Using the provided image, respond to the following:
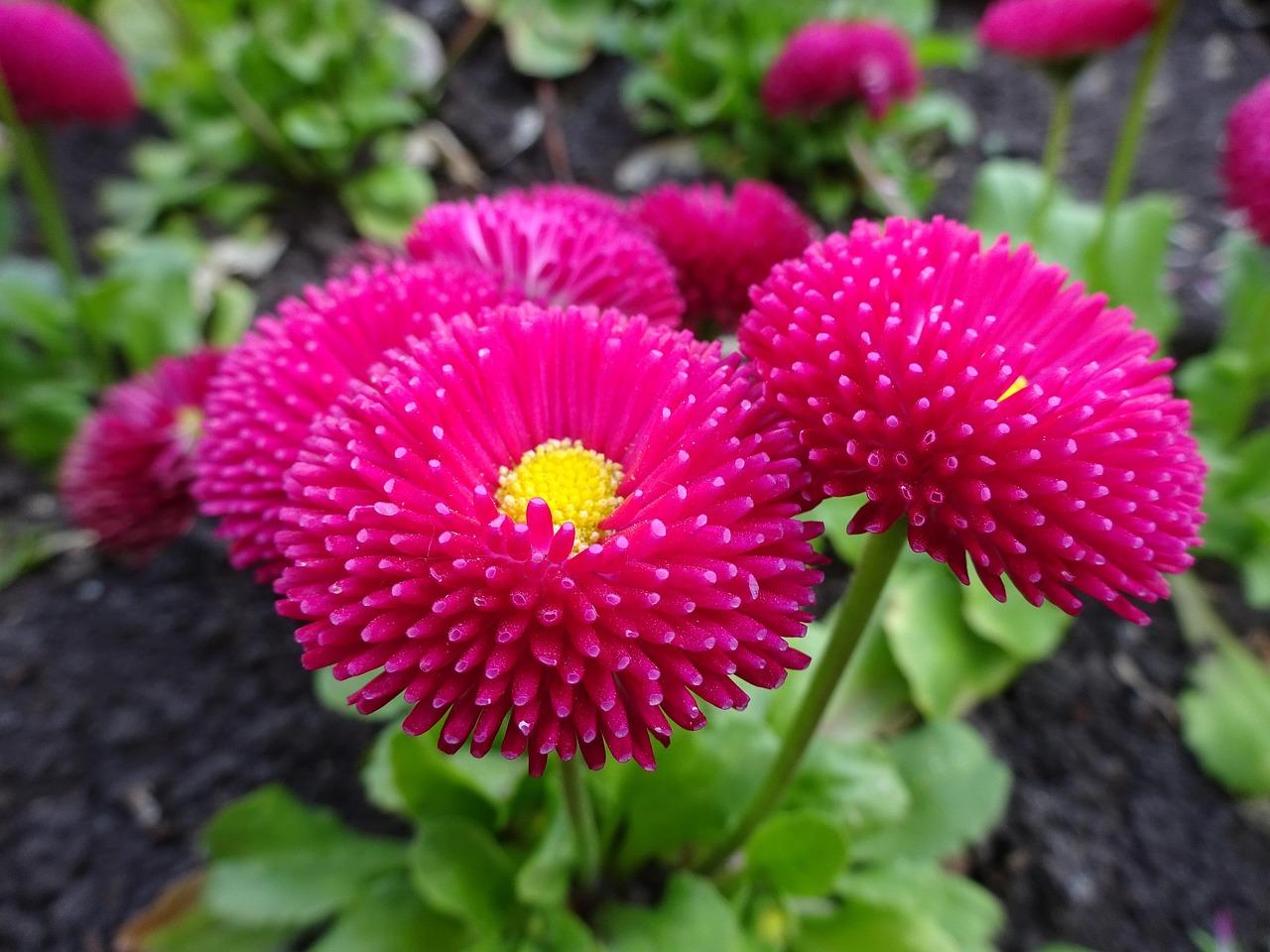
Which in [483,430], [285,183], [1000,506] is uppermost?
[285,183]

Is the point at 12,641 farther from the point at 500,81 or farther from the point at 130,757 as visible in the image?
the point at 500,81

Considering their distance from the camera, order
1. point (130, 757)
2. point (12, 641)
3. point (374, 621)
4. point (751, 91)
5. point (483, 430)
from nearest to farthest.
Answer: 1. point (374, 621)
2. point (483, 430)
3. point (130, 757)
4. point (12, 641)
5. point (751, 91)

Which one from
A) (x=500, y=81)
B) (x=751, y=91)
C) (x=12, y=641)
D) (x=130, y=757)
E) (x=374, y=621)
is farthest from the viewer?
(x=500, y=81)

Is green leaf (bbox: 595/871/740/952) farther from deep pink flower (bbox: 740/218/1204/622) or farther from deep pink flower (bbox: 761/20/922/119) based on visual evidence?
deep pink flower (bbox: 761/20/922/119)

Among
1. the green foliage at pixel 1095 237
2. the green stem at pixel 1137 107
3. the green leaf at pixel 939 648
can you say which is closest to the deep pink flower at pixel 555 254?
the green leaf at pixel 939 648

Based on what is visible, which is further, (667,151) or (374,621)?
(667,151)

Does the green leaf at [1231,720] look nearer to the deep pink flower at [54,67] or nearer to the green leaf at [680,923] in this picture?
the green leaf at [680,923]

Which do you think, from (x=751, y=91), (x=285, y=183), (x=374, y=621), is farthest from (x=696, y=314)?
(x=285, y=183)
